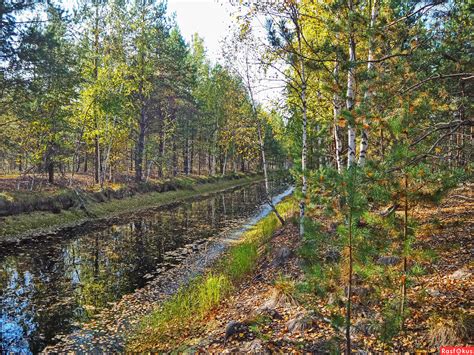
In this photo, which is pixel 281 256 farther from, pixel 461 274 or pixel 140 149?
pixel 140 149

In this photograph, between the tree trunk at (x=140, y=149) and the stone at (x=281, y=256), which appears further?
the tree trunk at (x=140, y=149)

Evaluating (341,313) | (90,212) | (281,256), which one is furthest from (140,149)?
(341,313)

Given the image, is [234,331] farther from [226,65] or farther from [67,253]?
[226,65]

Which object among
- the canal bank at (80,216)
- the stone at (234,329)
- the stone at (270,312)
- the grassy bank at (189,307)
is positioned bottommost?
the grassy bank at (189,307)

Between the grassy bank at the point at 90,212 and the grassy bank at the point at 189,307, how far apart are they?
11.6m

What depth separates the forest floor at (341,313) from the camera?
5344 mm

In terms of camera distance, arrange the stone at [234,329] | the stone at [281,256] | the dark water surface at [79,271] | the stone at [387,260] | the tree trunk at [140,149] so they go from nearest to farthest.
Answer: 1. the stone at [234,329]
2. the stone at [387,260]
3. the dark water surface at [79,271]
4. the stone at [281,256]
5. the tree trunk at [140,149]

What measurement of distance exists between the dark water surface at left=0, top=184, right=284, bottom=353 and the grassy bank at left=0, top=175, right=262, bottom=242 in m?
2.37

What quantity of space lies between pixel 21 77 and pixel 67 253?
10614 mm

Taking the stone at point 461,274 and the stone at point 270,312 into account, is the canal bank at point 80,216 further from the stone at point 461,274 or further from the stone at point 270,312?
the stone at point 461,274

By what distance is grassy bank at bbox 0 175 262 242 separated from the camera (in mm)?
17734

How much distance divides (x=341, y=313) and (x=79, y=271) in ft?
35.1

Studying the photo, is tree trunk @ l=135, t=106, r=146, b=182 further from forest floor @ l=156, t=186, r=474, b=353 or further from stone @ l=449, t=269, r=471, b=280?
stone @ l=449, t=269, r=471, b=280

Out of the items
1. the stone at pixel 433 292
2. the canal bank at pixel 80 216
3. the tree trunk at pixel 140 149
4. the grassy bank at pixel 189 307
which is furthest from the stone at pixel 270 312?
the tree trunk at pixel 140 149
